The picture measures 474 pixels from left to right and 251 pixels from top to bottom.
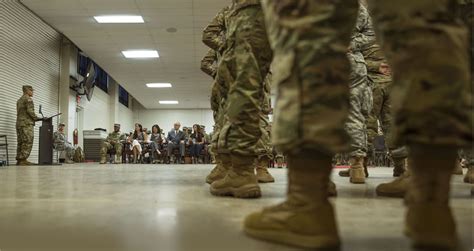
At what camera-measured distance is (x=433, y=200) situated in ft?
2.85

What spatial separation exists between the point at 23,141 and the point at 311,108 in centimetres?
946

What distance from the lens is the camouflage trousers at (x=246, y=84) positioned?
1.80 m

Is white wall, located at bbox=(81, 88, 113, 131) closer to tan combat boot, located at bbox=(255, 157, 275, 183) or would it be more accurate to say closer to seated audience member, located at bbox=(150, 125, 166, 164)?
seated audience member, located at bbox=(150, 125, 166, 164)

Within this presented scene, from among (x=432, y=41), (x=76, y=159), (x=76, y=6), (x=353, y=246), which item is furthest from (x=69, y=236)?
(x=76, y=159)

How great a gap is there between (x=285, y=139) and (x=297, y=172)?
0.28 ft

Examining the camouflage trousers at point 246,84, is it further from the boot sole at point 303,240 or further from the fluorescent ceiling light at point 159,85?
the fluorescent ceiling light at point 159,85

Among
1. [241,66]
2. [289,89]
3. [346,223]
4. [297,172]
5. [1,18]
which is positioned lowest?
[346,223]

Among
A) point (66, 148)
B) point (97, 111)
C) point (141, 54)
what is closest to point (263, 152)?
point (66, 148)

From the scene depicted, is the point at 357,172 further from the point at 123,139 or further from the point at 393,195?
the point at 123,139

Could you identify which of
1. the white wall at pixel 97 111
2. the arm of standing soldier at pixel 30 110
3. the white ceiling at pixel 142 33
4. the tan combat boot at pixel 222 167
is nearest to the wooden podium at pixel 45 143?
the arm of standing soldier at pixel 30 110

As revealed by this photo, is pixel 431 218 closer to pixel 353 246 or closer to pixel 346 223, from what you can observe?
pixel 353 246

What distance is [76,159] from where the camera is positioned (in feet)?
42.7

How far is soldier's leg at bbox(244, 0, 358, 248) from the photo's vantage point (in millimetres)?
901

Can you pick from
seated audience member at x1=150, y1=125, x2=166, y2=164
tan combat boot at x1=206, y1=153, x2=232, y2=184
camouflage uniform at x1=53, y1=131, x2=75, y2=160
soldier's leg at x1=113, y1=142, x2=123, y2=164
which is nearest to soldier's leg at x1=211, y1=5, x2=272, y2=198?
tan combat boot at x1=206, y1=153, x2=232, y2=184
